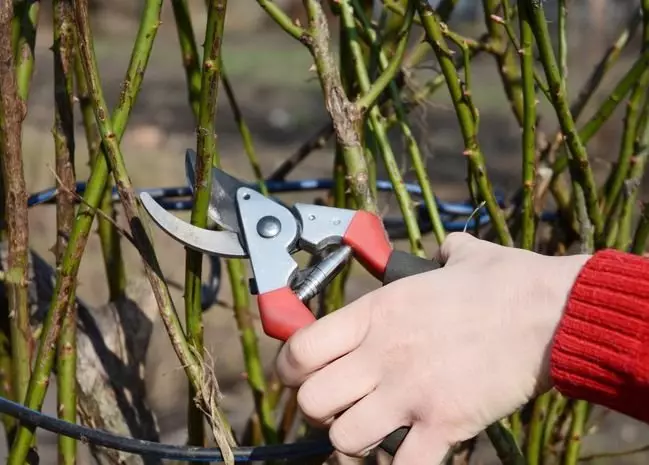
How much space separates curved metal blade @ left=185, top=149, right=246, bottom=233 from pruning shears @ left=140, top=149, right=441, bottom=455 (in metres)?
0.02

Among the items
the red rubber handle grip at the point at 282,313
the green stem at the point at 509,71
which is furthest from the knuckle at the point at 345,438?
the green stem at the point at 509,71

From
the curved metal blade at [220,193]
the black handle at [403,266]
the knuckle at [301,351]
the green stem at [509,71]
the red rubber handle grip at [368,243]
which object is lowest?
the knuckle at [301,351]

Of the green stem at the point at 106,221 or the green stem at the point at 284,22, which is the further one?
the green stem at the point at 106,221

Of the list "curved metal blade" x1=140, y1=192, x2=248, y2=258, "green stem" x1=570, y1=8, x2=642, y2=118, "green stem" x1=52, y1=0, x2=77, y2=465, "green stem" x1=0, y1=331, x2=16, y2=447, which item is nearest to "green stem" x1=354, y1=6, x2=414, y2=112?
"curved metal blade" x1=140, y1=192, x2=248, y2=258

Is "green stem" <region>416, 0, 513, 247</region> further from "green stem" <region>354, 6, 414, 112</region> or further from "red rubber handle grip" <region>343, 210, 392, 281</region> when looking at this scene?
"red rubber handle grip" <region>343, 210, 392, 281</region>

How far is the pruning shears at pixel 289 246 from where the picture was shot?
0.97 m

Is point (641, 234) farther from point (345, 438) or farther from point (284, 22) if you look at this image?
point (345, 438)

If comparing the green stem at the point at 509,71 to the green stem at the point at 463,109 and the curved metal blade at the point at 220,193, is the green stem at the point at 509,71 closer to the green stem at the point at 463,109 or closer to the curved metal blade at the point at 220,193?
the green stem at the point at 463,109

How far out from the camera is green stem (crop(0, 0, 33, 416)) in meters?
1.14

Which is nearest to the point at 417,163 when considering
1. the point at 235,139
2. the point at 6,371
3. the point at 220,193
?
the point at 220,193

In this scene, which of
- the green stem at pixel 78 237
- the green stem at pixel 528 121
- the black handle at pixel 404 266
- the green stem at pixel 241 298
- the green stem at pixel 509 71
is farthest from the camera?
the green stem at pixel 509 71

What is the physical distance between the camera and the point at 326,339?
89cm

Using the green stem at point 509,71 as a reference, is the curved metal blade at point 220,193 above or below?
below

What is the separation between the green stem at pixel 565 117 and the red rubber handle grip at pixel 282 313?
0.45 m
